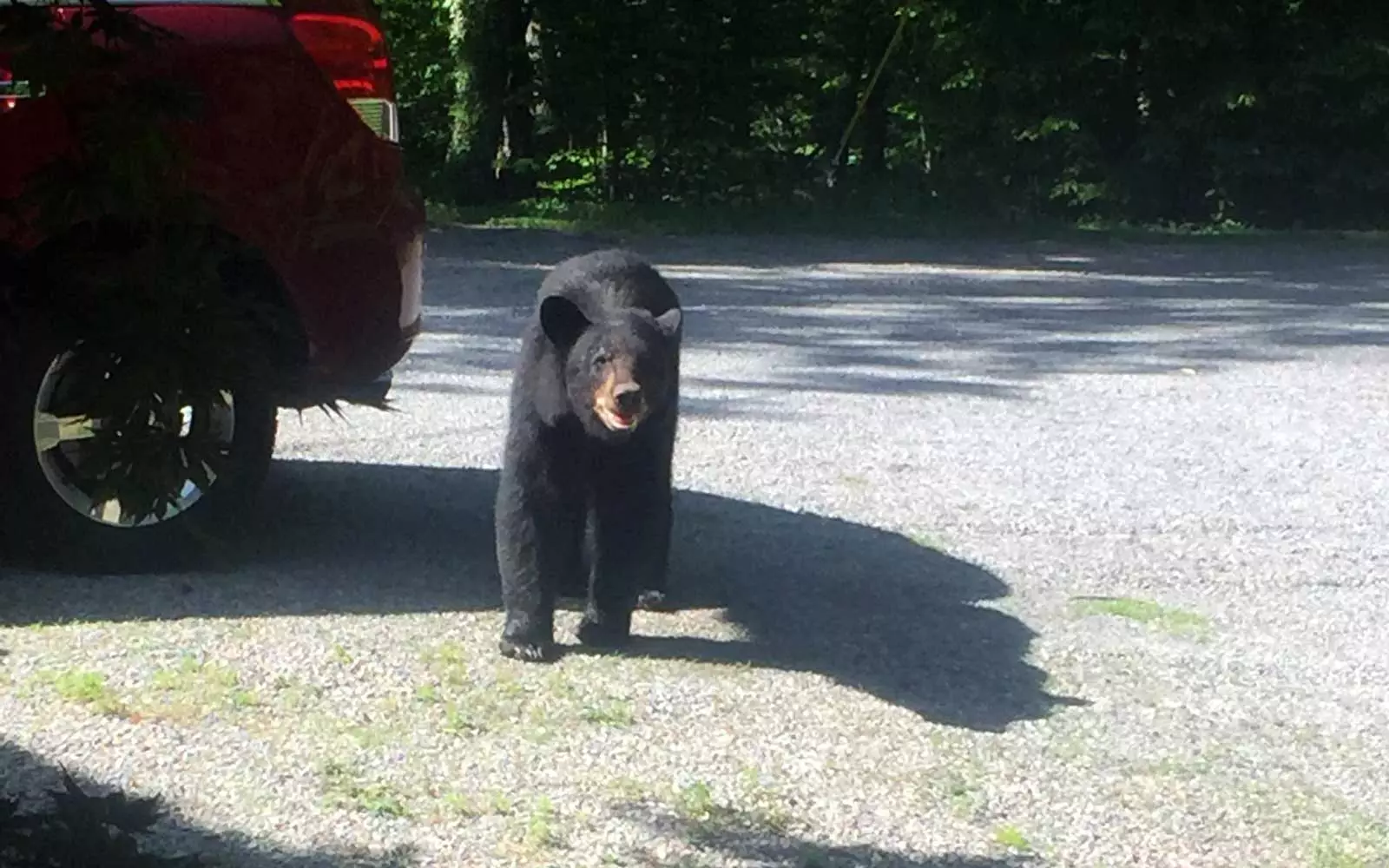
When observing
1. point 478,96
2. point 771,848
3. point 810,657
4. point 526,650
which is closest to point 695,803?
point 771,848

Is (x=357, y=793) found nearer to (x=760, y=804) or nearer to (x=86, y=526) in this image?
(x=760, y=804)

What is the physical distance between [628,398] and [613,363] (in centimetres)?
13

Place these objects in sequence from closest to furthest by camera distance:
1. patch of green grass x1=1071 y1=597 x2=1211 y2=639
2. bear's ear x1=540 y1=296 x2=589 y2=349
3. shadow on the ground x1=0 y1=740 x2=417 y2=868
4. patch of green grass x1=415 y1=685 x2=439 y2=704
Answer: shadow on the ground x1=0 y1=740 x2=417 y2=868 → patch of green grass x1=415 y1=685 x2=439 y2=704 → bear's ear x1=540 y1=296 x2=589 y2=349 → patch of green grass x1=1071 y1=597 x2=1211 y2=639

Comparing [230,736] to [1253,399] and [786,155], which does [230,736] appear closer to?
[1253,399]

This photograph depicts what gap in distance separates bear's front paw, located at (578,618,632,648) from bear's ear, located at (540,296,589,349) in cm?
82

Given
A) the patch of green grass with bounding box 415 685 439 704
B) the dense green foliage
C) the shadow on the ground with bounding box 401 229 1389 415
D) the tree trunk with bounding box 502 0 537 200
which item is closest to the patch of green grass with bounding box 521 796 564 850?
the patch of green grass with bounding box 415 685 439 704

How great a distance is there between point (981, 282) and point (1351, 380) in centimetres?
537

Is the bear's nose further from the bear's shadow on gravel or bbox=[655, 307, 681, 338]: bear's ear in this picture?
the bear's shadow on gravel

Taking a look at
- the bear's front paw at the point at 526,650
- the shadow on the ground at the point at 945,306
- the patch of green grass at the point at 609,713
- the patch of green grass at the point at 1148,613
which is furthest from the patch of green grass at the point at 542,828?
the shadow on the ground at the point at 945,306

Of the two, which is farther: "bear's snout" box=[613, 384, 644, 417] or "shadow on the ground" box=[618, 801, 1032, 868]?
"bear's snout" box=[613, 384, 644, 417]

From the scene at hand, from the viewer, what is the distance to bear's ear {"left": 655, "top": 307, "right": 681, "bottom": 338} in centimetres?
584

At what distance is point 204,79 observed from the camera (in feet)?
18.6

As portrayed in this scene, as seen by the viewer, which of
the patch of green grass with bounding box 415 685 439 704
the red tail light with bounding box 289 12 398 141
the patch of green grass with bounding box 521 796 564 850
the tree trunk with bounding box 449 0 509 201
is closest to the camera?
the patch of green grass with bounding box 521 796 564 850

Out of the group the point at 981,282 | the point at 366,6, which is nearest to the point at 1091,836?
the point at 366,6
